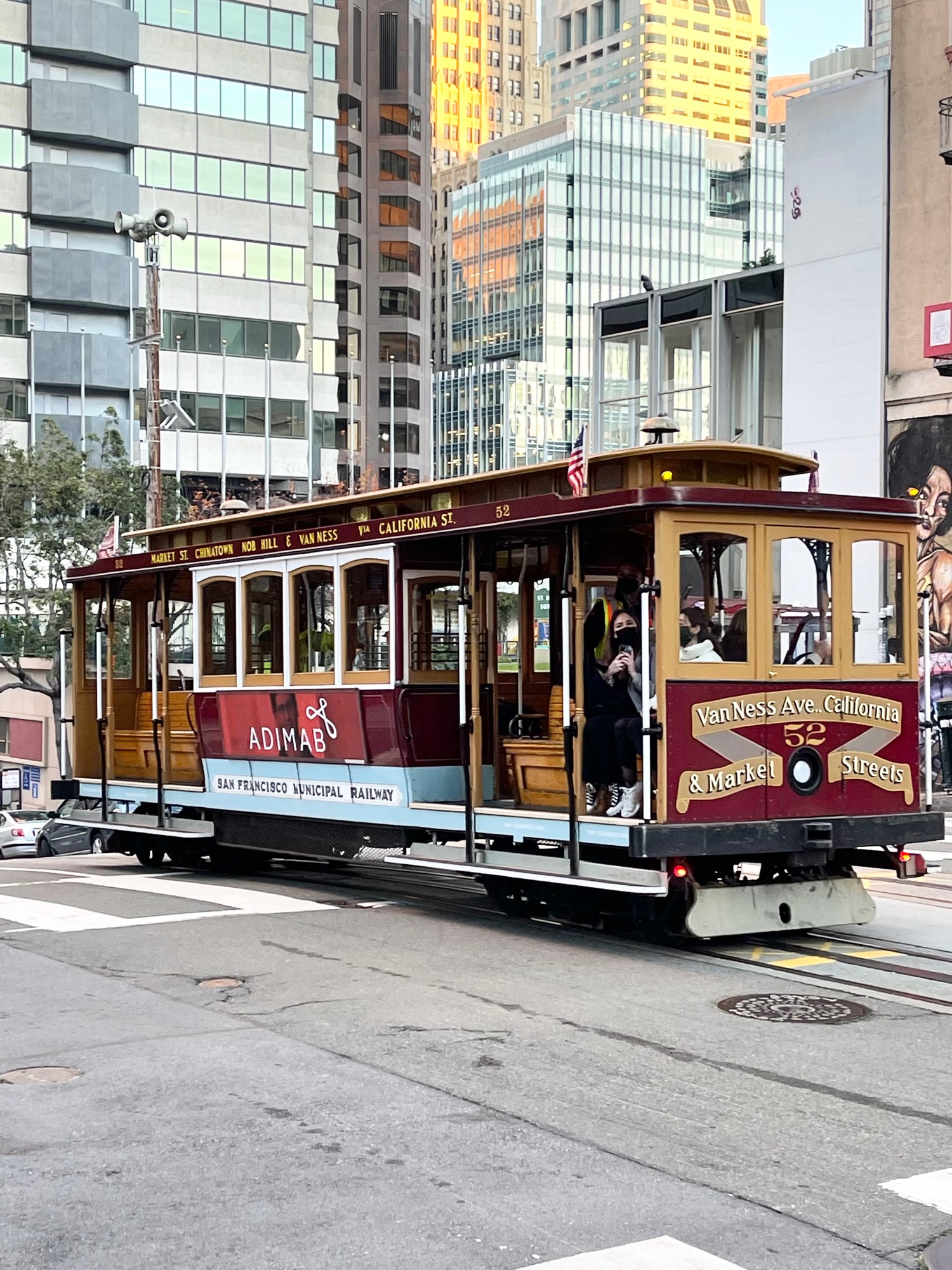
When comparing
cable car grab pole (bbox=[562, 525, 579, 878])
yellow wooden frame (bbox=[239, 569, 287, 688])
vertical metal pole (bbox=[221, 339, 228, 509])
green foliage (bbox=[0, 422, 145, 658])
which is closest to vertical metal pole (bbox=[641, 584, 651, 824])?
cable car grab pole (bbox=[562, 525, 579, 878])

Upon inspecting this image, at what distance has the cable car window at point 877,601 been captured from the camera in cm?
1144

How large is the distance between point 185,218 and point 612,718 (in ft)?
170

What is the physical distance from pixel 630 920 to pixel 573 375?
129702 millimetres

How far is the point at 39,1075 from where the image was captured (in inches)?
310

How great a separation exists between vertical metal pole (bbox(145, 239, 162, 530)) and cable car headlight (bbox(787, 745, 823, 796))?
16.8 meters

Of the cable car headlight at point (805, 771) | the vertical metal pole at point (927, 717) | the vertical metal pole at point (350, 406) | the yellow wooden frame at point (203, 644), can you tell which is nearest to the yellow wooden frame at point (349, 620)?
the yellow wooden frame at point (203, 644)

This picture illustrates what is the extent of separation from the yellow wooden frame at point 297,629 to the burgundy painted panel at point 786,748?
4013 millimetres

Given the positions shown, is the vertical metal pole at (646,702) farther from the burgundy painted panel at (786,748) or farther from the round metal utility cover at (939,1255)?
the round metal utility cover at (939,1255)

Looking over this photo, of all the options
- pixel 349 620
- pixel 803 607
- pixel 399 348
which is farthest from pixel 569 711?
pixel 399 348

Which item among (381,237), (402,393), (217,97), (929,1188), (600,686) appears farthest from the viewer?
(381,237)

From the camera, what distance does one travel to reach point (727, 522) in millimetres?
11039

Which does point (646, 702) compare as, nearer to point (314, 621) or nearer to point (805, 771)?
point (805, 771)

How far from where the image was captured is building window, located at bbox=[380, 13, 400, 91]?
102062 mm

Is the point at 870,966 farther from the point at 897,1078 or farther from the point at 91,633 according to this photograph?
the point at 91,633
